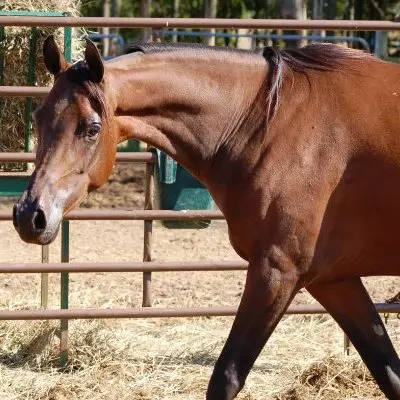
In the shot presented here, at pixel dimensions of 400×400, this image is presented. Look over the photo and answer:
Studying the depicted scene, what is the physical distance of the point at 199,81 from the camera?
388 centimetres

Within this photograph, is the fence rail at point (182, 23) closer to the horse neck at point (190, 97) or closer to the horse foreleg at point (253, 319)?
the horse neck at point (190, 97)

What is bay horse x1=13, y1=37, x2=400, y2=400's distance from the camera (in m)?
3.68

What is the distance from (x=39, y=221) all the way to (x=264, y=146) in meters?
0.95

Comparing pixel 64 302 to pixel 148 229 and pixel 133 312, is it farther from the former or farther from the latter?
pixel 148 229

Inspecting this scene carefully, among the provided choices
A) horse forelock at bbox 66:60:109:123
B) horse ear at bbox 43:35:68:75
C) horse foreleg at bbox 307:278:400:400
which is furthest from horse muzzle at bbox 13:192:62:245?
horse foreleg at bbox 307:278:400:400

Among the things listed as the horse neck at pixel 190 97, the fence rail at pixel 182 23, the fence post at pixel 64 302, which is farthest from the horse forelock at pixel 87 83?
the fence post at pixel 64 302

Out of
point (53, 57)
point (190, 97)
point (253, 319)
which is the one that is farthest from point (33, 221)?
point (253, 319)

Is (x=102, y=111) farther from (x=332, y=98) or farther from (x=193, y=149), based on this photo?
(x=332, y=98)

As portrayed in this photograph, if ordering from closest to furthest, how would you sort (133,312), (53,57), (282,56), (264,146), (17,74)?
1. (53,57)
2. (264,146)
3. (282,56)
4. (133,312)
5. (17,74)

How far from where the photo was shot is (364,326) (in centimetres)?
407

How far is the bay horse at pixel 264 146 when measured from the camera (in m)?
3.68

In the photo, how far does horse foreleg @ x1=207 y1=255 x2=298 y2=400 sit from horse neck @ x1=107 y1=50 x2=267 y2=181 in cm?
51

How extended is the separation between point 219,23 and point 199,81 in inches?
49.1

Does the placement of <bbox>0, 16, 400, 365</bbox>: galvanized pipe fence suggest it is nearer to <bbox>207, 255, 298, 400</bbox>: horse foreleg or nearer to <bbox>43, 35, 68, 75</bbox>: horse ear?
<bbox>43, 35, 68, 75</bbox>: horse ear
